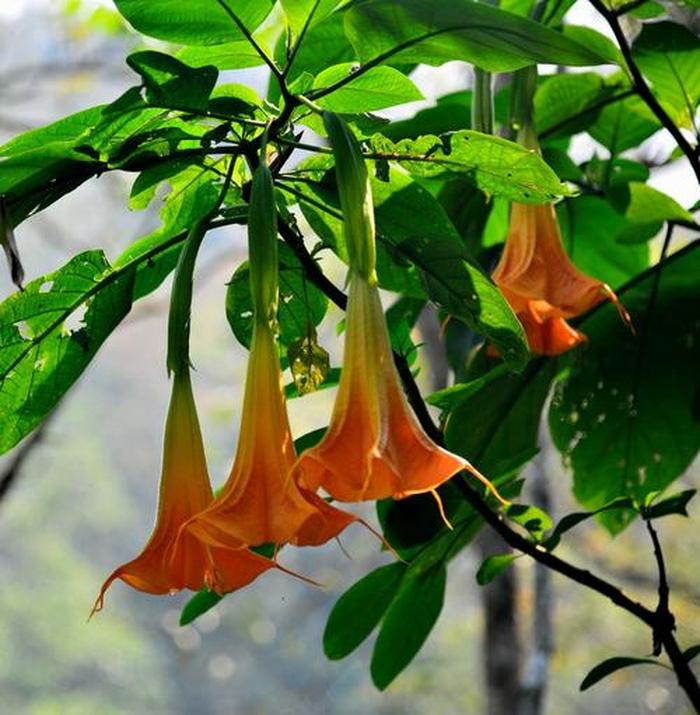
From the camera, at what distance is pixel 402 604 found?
68cm

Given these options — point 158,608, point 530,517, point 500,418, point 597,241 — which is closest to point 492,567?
point 530,517

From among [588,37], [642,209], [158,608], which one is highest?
[588,37]

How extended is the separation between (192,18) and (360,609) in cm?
32

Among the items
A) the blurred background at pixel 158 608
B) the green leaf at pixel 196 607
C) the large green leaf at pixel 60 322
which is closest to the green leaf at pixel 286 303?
the large green leaf at pixel 60 322

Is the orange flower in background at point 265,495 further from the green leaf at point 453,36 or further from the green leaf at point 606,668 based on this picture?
the green leaf at point 606,668

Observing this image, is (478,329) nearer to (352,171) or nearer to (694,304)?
(352,171)

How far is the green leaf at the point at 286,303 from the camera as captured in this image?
0.58 m

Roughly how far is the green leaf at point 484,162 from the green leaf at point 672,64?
225 mm

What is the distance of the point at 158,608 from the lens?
10008 millimetres

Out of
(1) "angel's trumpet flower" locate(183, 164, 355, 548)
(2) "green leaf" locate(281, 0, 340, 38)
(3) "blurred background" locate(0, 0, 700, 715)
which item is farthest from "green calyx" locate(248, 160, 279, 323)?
(3) "blurred background" locate(0, 0, 700, 715)

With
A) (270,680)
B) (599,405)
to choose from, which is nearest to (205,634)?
(270,680)

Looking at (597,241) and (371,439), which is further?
(597,241)

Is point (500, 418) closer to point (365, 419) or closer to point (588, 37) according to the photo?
point (588, 37)

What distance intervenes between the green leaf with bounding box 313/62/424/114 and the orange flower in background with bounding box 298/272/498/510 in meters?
0.15
